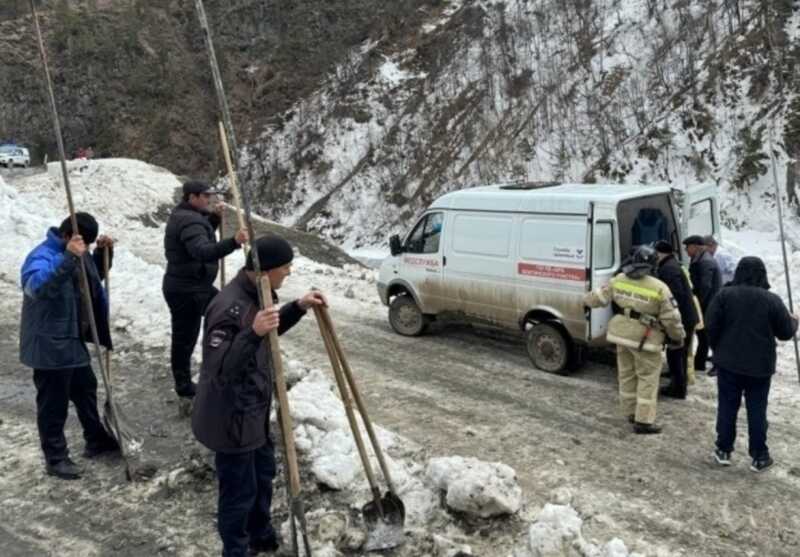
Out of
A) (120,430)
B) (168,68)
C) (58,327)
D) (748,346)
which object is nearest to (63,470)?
(120,430)

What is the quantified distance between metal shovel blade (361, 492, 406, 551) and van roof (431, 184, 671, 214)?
15.0 feet

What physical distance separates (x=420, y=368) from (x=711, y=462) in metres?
3.82

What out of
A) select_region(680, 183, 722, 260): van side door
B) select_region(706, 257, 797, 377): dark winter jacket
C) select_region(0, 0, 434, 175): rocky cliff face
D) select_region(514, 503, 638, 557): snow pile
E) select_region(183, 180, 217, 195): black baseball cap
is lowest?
select_region(514, 503, 638, 557): snow pile

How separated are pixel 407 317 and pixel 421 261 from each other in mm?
955

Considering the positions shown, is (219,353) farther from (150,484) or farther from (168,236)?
(168,236)

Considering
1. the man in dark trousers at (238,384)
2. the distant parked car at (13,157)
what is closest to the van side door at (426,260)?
the man in dark trousers at (238,384)

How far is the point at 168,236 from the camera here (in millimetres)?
6305

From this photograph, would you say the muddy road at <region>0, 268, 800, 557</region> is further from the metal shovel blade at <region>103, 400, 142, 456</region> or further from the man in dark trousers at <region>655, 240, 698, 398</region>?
the man in dark trousers at <region>655, 240, 698, 398</region>

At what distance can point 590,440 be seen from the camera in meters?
6.67

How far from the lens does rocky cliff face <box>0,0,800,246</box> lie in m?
23.7

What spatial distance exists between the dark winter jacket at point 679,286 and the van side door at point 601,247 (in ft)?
2.01

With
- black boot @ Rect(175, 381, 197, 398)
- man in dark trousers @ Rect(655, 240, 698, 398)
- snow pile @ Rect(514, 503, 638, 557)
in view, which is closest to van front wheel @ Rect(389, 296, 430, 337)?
man in dark trousers @ Rect(655, 240, 698, 398)

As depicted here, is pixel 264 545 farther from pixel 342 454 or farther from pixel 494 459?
pixel 494 459

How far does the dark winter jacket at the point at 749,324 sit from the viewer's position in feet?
18.9
